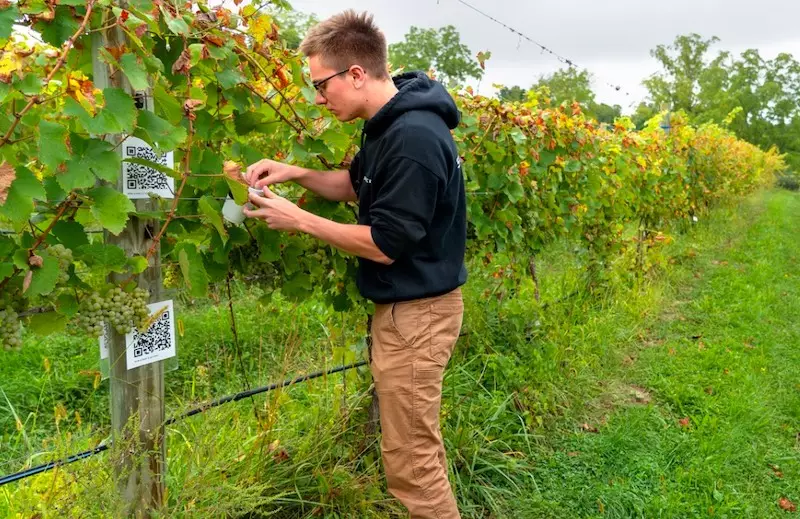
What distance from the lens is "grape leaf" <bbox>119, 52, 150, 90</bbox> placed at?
5.16 ft

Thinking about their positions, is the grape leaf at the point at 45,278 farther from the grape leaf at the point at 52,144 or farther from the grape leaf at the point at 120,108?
the grape leaf at the point at 120,108

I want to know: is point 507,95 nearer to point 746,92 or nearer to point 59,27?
point 59,27

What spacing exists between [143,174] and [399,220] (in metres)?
0.77

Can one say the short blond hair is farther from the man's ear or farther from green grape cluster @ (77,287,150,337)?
green grape cluster @ (77,287,150,337)

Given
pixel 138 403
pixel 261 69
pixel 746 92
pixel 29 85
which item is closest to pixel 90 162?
pixel 29 85

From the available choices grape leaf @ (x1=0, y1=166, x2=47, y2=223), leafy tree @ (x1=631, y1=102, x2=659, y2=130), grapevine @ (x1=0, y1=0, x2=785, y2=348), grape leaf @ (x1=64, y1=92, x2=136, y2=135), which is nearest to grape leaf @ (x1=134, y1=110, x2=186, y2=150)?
grapevine @ (x1=0, y1=0, x2=785, y2=348)

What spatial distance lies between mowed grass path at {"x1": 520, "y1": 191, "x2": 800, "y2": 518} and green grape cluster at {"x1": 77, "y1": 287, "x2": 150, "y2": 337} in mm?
2161

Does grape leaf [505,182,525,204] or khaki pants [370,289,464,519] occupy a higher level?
grape leaf [505,182,525,204]

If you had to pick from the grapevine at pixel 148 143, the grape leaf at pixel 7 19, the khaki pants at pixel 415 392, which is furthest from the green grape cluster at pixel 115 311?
the khaki pants at pixel 415 392

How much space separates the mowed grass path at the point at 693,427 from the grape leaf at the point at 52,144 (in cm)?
262

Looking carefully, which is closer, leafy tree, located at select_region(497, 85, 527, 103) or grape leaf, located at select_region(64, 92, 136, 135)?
grape leaf, located at select_region(64, 92, 136, 135)

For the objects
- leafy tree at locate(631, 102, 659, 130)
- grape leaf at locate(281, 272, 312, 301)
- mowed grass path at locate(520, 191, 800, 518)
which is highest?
leafy tree at locate(631, 102, 659, 130)

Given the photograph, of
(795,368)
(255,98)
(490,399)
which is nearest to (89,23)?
(255,98)

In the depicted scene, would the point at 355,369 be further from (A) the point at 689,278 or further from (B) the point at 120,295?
(A) the point at 689,278
